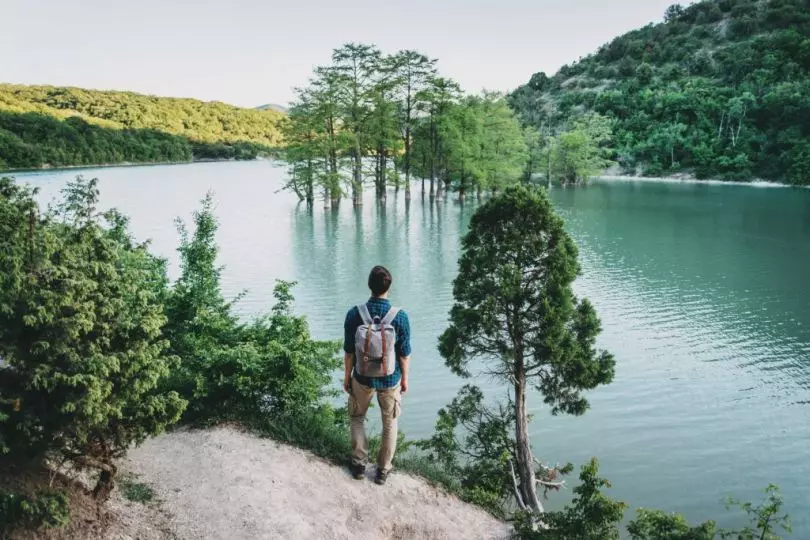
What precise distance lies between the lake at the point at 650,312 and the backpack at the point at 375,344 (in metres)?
5.95

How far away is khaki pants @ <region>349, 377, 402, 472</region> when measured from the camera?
6.45 m

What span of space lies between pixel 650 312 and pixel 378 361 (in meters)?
18.4

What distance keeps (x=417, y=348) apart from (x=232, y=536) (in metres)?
11.3

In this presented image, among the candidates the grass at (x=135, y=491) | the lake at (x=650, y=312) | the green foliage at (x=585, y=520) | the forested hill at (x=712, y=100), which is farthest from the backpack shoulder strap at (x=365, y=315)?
the forested hill at (x=712, y=100)

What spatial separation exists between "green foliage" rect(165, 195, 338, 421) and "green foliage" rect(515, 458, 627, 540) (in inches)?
154

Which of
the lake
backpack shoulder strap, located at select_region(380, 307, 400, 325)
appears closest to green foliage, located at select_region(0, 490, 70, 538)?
backpack shoulder strap, located at select_region(380, 307, 400, 325)

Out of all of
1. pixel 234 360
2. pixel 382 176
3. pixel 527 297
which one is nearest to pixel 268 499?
pixel 234 360

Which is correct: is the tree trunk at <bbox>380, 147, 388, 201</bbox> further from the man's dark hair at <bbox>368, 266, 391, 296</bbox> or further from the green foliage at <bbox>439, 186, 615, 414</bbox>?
the man's dark hair at <bbox>368, 266, 391, 296</bbox>

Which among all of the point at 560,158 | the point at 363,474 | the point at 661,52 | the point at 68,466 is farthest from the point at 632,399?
the point at 661,52

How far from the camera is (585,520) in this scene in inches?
277

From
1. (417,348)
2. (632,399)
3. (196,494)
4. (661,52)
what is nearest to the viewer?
(196,494)

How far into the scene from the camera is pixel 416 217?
45.9 m

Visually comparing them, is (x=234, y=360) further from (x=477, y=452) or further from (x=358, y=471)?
(x=477, y=452)

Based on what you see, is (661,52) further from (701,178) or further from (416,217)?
(416,217)
